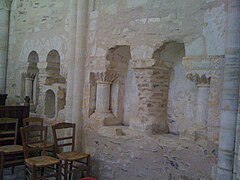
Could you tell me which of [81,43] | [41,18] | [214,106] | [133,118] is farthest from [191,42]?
[41,18]

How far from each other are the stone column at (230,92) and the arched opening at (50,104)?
11.9ft

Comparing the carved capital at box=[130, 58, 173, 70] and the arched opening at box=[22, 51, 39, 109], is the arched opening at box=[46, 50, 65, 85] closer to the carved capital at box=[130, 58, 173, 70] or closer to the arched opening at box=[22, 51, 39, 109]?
the arched opening at box=[22, 51, 39, 109]

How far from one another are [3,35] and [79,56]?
9.11 feet

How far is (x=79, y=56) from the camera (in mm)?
4684

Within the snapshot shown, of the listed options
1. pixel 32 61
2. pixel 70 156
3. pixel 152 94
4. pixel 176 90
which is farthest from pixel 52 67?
pixel 176 90

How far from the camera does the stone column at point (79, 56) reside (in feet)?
15.3

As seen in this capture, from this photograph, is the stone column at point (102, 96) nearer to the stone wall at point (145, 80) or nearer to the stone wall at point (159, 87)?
the stone wall at point (145, 80)

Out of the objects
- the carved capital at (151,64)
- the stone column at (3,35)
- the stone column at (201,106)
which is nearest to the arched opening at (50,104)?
the stone column at (3,35)

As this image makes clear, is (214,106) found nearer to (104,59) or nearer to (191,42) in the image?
(191,42)

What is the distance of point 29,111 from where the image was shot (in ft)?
18.8

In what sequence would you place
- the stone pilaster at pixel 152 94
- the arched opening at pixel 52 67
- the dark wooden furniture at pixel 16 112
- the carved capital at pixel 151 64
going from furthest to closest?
1. the arched opening at pixel 52 67
2. the dark wooden furniture at pixel 16 112
3. the stone pilaster at pixel 152 94
4. the carved capital at pixel 151 64

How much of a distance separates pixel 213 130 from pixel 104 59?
6.55 feet

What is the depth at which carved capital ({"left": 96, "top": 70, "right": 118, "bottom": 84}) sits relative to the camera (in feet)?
14.8

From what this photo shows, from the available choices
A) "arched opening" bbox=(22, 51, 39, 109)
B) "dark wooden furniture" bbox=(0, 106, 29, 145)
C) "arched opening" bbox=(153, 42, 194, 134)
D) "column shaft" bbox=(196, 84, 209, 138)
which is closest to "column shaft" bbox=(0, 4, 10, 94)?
"arched opening" bbox=(22, 51, 39, 109)
